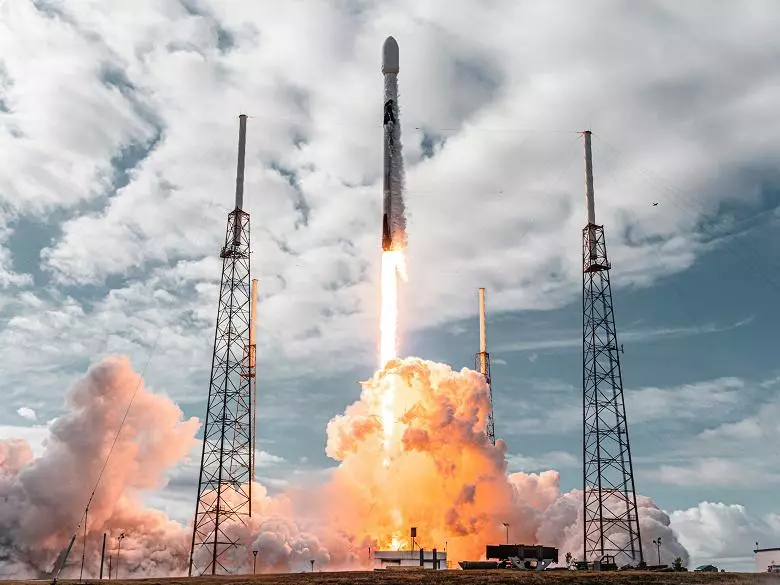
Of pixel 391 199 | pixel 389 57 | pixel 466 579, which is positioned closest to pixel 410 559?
pixel 466 579

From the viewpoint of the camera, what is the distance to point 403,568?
9675 centimetres

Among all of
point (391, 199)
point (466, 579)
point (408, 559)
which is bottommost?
point (466, 579)

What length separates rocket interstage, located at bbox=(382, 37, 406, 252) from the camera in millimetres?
105812

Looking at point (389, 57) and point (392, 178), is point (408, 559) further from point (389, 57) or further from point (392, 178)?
point (389, 57)

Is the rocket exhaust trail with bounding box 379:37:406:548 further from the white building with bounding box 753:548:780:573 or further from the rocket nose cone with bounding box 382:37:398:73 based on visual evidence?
the white building with bounding box 753:548:780:573

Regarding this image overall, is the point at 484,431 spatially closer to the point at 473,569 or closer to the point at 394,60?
the point at 473,569

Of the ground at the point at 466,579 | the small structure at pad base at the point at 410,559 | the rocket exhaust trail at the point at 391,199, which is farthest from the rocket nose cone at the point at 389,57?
the ground at the point at 466,579

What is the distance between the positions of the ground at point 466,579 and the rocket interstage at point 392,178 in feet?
126

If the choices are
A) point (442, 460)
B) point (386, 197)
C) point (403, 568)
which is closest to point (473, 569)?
point (403, 568)

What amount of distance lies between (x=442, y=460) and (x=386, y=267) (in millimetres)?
26305

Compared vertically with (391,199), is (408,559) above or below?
below

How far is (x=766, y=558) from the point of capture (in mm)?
139875

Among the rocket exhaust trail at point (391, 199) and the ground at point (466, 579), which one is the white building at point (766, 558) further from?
the rocket exhaust trail at point (391, 199)

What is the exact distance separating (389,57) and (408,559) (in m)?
59.7
